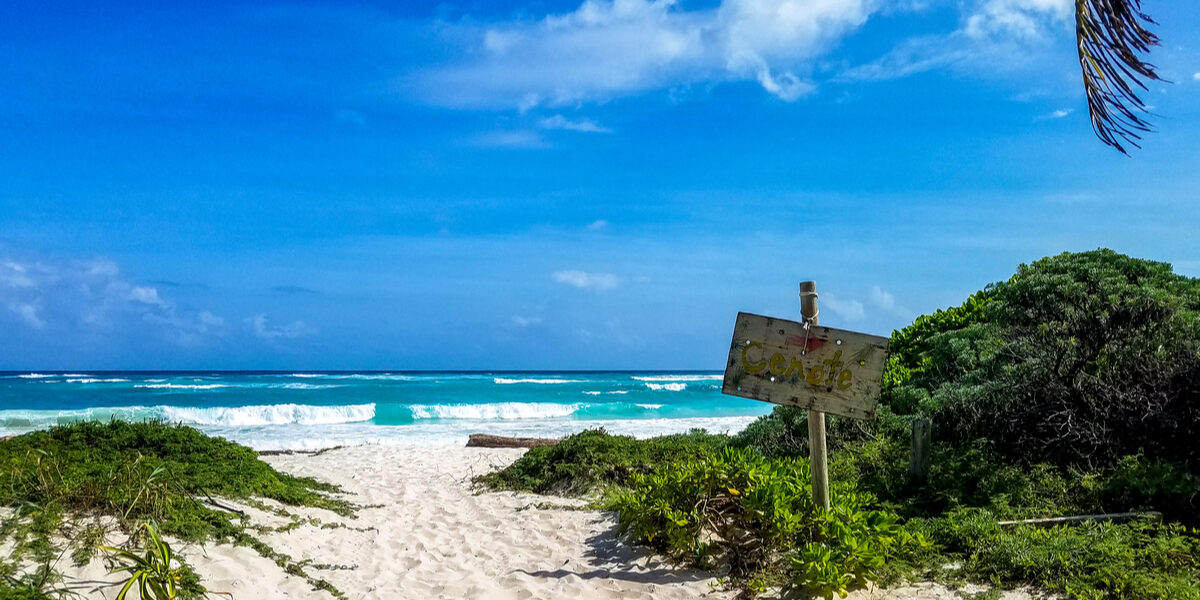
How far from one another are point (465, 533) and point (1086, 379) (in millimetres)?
6110

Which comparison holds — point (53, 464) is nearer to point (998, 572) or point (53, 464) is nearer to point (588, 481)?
point (588, 481)

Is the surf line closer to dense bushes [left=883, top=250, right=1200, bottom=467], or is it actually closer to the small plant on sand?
dense bushes [left=883, top=250, right=1200, bottom=467]

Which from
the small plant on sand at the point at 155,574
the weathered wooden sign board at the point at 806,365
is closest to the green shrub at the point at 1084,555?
the weathered wooden sign board at the point at 806,365

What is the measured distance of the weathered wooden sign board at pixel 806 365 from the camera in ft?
16.6

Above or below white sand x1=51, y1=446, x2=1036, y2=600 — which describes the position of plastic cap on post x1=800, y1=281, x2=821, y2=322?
above

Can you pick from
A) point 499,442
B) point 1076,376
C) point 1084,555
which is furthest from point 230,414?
point 1084,555

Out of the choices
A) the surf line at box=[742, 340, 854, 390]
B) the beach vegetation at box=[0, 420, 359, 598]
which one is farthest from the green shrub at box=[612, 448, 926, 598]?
the beach vegetation at box=[0, 420, 359, 598]

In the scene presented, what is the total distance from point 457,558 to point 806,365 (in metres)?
3.24

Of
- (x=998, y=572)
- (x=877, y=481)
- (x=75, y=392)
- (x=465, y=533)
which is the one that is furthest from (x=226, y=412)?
(x=998, y=572)

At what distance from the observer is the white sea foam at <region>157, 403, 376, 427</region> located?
27.6 m

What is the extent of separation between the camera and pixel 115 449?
25.0 ft

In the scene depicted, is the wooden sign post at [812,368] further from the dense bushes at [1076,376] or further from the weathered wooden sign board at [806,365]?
the dense bushes at [1076,376]

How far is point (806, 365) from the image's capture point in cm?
521

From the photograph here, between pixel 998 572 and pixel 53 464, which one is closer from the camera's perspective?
pixel 998 572
